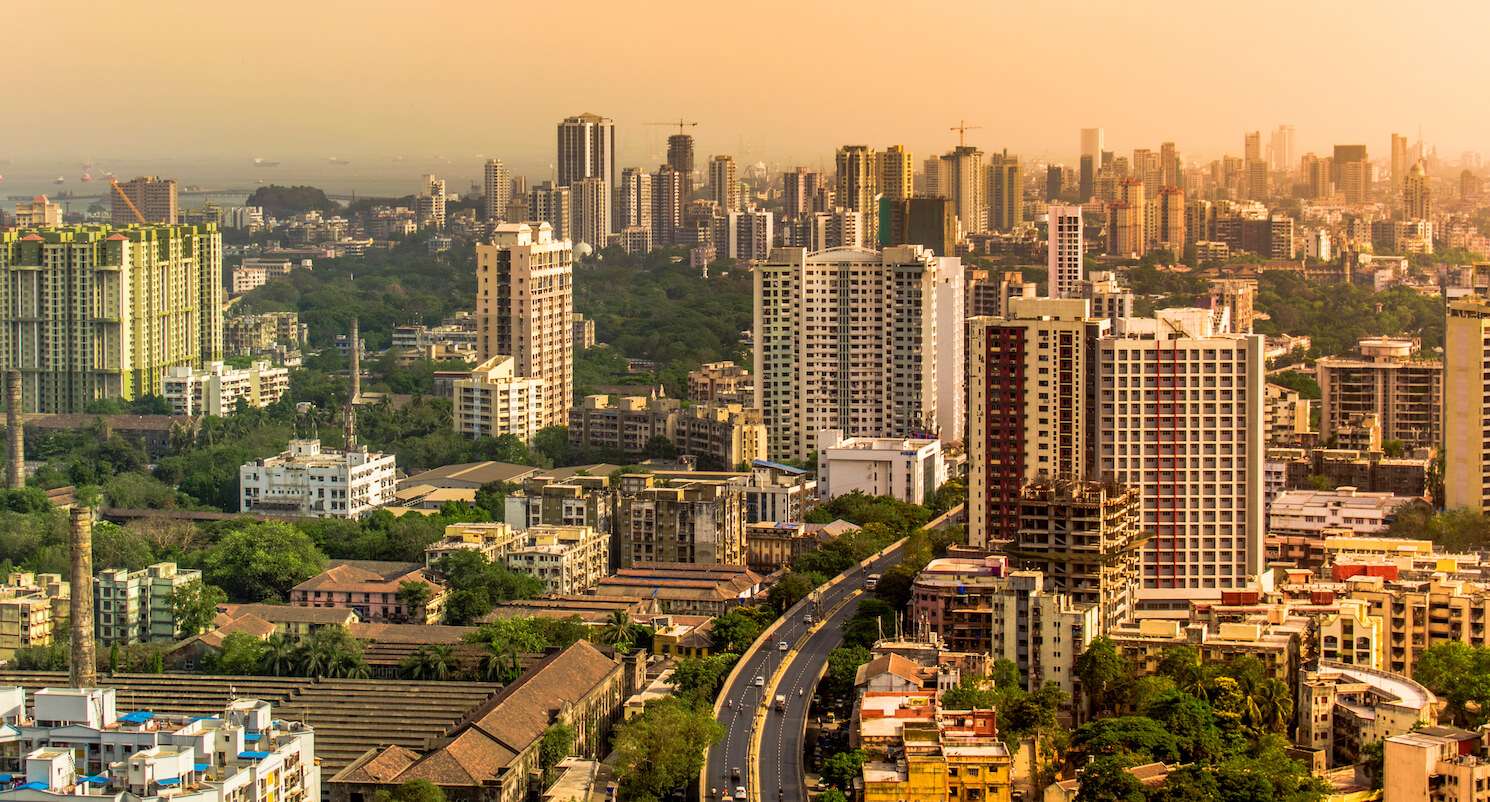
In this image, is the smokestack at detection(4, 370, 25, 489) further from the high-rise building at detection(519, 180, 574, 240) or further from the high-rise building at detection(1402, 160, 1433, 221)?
the high-rise building at detection(1402, 160, 1433, 221)

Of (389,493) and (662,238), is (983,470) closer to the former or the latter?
(389,493)

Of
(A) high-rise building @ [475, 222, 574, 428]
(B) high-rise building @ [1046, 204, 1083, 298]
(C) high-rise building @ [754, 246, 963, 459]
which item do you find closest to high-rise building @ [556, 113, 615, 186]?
(B) high-rise building @ [1046, 204, 1083, 298]

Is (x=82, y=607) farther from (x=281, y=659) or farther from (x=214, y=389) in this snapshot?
(x=214, y=389)

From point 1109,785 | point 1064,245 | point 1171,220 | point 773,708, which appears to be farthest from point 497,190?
point 1109,785

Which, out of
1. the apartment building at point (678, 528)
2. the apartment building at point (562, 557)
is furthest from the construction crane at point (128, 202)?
the apartment building at point (562, 557)

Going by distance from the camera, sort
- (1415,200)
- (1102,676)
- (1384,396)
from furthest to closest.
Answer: (1415,200), (1384,396), (1102,676)

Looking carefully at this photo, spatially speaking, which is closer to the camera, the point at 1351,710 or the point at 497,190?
the point at 1351,710

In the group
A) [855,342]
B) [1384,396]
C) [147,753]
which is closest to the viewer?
[147,753]
